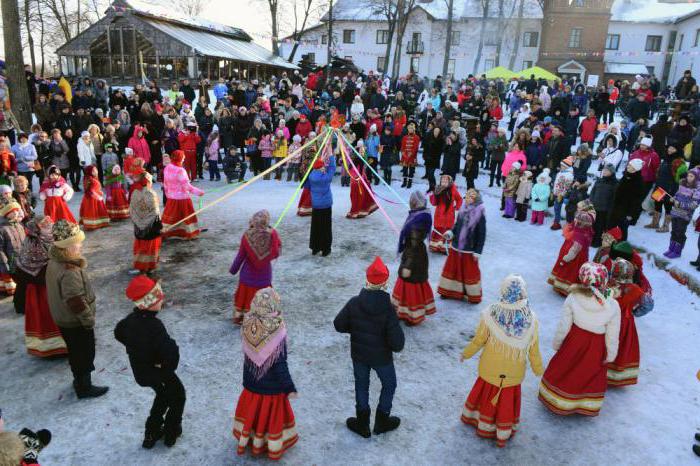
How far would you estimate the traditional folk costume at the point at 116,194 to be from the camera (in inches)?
403

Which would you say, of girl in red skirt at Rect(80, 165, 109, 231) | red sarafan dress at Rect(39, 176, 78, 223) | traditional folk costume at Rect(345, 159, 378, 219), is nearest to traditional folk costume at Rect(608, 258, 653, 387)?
traditional folk costume at Rect(345, 159, 378, 219)

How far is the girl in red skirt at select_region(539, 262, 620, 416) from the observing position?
177 inches

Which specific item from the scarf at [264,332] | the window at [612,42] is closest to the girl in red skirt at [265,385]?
the scarf at [264,332]

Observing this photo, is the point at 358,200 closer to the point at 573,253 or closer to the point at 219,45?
the point at 573,253

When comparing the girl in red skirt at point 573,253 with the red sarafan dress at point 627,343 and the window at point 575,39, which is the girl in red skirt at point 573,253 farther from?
the window at point 575,39

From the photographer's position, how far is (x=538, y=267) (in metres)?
8.59

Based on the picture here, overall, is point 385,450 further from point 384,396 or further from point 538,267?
point 538,267

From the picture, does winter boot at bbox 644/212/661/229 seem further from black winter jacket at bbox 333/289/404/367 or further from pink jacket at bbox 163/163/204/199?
pink jacket at bbox 163/163/204/199

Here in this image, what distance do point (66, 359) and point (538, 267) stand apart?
7.19 m

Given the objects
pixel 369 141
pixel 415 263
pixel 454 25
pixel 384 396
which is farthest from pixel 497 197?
pixel 454 25

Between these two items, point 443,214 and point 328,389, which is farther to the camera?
point 443,214

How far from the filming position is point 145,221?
24.1 feet

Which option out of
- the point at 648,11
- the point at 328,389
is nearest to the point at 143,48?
the point at 328,389

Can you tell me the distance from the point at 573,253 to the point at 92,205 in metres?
8.68
